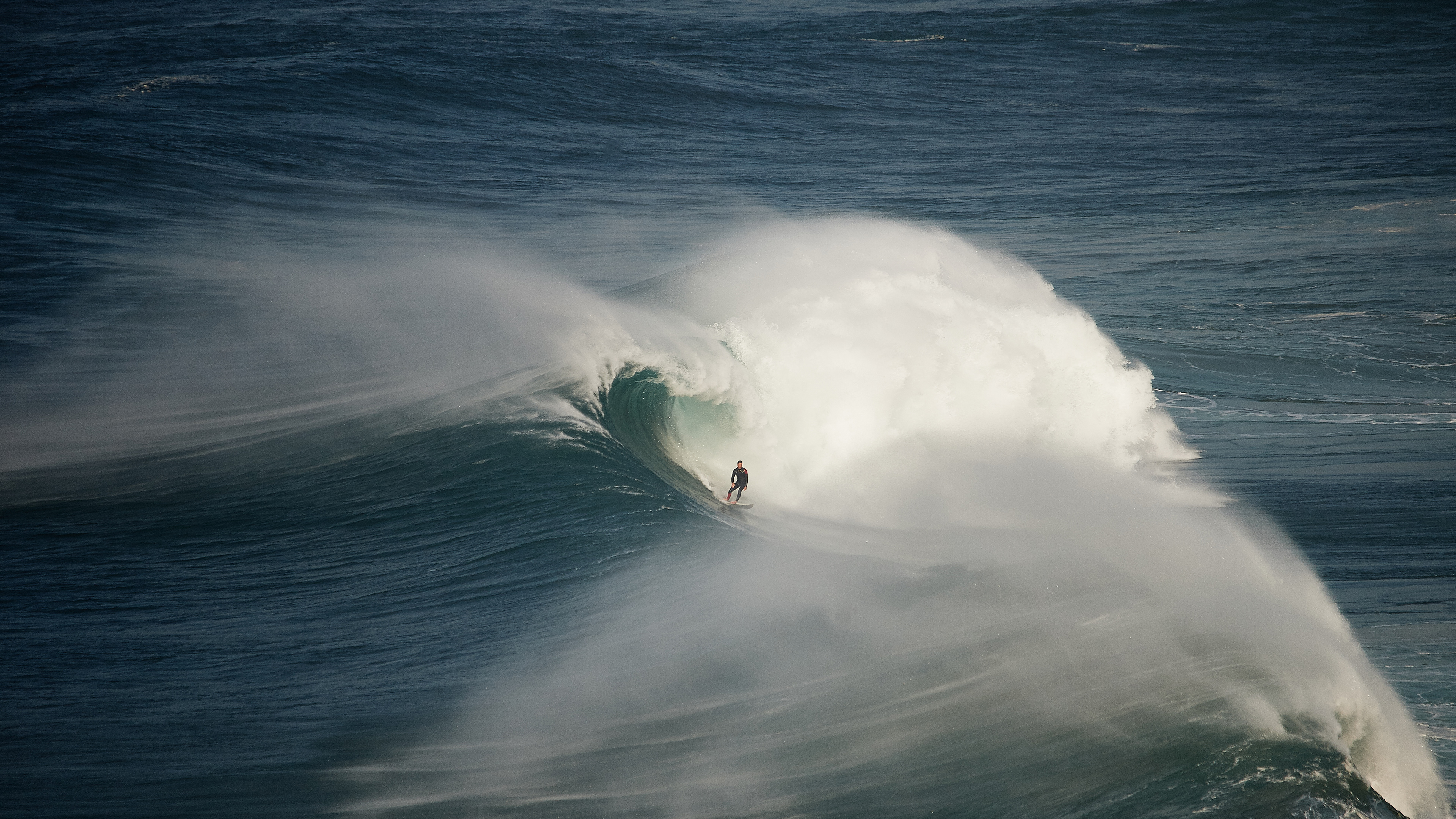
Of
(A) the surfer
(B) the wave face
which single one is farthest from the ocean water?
(A) the surfer

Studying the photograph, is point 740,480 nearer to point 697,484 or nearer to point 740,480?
point 740,480

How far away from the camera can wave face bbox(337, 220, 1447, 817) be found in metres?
5.45

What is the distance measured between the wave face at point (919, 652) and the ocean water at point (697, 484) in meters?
0.04

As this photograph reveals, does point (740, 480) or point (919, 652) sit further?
point (740, 480)

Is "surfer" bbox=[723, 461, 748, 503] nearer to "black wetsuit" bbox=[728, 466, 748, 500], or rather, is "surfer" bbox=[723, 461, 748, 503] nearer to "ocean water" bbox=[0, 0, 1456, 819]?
"black wetsuit" bbox=[728, 466, 748, 500]

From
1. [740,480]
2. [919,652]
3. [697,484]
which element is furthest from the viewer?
[697,484]

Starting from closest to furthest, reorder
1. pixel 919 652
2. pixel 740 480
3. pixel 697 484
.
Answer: pixel 919 652
pixel 740 480
pixel 697 484

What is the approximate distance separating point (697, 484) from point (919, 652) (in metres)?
4.06

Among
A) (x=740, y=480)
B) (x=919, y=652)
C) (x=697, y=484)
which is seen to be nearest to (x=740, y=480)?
(x=740, y=480)

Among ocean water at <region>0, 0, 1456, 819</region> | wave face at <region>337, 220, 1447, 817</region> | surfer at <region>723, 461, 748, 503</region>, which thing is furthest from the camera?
surfer at <region>723, 461, 748, 503</region>

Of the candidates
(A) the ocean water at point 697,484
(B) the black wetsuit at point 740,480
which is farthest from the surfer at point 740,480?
(A) the ocean water at point 697,484

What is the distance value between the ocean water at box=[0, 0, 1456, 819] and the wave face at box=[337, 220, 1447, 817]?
0.12 ft

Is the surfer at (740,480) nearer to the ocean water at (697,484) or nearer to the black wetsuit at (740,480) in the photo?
the black wetsuit at (740,480)

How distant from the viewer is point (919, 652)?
6.54 m
